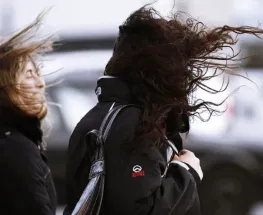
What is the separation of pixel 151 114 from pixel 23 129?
3.68ft

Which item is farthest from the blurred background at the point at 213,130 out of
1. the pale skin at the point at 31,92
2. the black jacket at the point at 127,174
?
the black jacket at the point at 127,174

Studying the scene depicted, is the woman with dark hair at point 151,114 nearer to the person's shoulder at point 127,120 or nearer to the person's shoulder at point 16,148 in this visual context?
the person's shoulder at point 127,120

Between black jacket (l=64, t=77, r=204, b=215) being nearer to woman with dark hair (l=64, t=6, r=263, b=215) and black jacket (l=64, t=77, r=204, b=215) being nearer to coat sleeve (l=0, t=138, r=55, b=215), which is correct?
woman with dark hair (l=64, t=6, r=263, b=215)

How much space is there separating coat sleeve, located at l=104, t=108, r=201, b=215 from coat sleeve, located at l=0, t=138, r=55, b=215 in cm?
84

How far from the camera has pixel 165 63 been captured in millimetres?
2768

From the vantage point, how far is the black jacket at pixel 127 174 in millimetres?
2609

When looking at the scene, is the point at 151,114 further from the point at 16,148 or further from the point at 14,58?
the point at 14,58

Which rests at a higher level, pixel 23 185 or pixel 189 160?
pixel 189 160

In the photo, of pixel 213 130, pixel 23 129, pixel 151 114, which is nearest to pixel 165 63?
pixel 151 114

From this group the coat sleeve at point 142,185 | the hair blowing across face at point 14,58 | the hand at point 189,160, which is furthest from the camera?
the hair blowing across face at point 14,58

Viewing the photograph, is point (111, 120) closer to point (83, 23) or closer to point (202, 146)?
point (202, 146)

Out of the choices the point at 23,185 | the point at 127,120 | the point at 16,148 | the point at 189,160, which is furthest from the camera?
the point at 16,148

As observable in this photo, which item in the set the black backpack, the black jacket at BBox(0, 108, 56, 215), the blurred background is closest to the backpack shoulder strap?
the black backpack

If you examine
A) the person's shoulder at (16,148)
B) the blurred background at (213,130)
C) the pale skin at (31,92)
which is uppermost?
the pale skin at (31,92)
